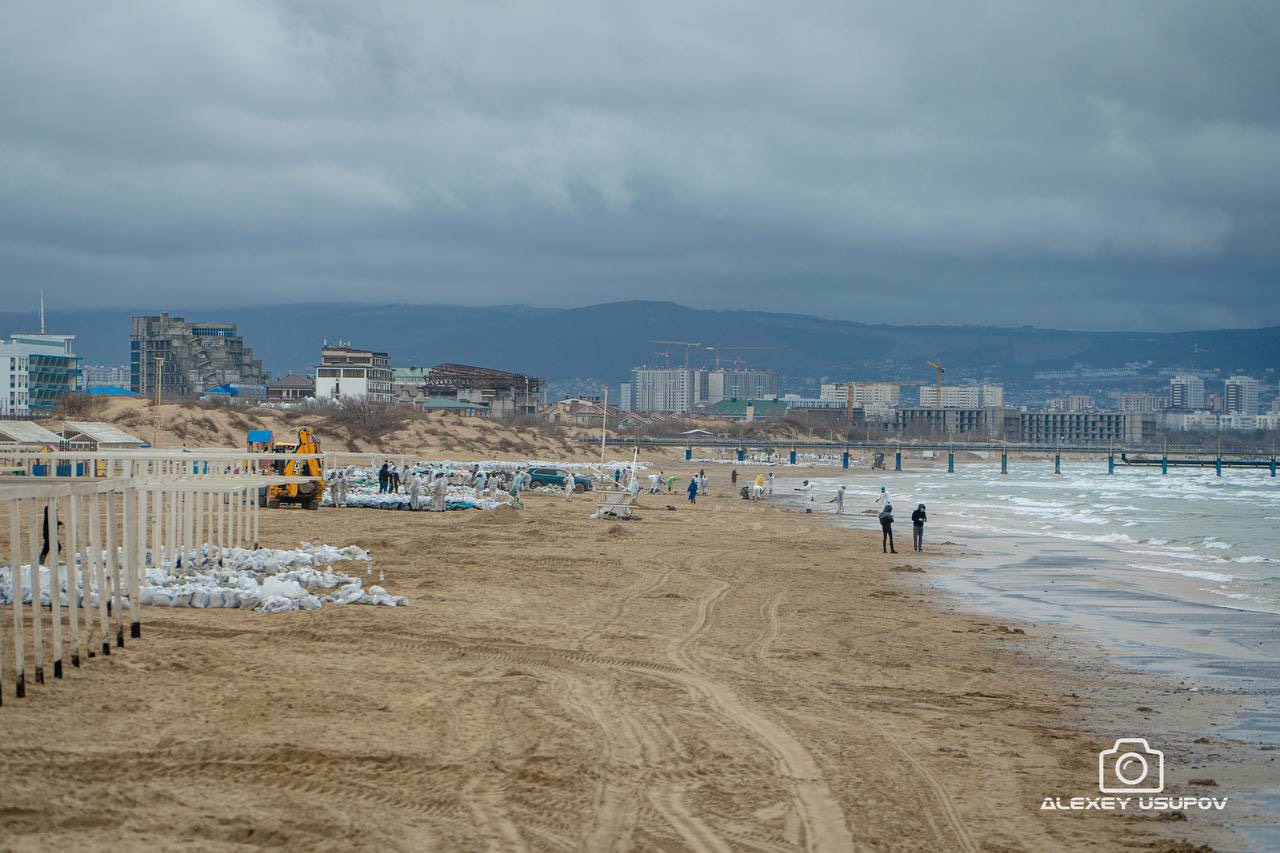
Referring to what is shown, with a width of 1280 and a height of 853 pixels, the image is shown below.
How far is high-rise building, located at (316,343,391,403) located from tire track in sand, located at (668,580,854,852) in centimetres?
11223

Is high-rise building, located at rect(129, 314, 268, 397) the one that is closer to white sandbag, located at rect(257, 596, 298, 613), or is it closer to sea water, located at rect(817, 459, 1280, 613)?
sea water, located at rect(817, 459, 1280, 613)

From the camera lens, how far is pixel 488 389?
495 feet

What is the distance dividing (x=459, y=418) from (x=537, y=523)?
7142cm

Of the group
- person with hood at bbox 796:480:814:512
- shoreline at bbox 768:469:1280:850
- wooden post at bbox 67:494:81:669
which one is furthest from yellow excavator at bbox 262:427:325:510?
wooden post at bbox 67:494:81:669

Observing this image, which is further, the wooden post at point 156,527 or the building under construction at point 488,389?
the building under construction at point 488,389

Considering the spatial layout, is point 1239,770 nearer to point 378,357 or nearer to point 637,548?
point 637,548

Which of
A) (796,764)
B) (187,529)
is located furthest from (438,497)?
(796,764)

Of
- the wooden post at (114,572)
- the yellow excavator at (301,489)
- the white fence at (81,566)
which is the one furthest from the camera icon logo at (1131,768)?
the yellow excavator at (301,489)

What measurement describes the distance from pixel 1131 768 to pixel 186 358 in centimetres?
17196

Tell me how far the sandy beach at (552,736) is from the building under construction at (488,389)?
4859 inches

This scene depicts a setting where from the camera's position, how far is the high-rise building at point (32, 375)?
346 feet

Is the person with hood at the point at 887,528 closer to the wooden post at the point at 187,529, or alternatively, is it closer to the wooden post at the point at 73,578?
the wooden post at the point at 187,529

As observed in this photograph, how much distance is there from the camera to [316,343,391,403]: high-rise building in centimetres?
13525

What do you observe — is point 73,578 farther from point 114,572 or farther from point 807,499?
point 807,499
